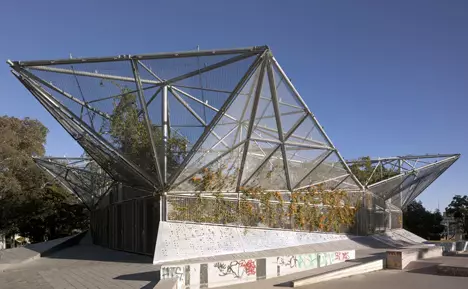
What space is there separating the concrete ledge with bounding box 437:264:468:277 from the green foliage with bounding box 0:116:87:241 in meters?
34.5

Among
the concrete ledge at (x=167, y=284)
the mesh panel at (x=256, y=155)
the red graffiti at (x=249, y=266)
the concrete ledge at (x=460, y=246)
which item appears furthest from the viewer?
the concrete ledge at (x=460, y=246)

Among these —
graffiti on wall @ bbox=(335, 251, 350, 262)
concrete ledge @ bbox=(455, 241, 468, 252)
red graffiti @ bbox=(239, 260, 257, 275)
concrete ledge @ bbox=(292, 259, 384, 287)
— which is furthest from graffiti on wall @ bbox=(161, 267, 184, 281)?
concrete ledge @ bbox=(455, 241, 468, 252)

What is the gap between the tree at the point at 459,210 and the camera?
6747 centimetres

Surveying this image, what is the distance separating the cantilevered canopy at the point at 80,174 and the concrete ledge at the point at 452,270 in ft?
85.6

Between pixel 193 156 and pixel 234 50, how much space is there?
18.6ft

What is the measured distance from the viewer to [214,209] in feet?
70.8

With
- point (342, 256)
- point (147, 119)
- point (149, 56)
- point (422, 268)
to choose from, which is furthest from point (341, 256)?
point (149, 56)

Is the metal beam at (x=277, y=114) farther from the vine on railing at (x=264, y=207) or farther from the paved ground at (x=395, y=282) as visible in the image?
the paved ground at (x=395, y=282)

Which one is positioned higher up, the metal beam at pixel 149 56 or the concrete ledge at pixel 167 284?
the metal beam at pixel 149 56

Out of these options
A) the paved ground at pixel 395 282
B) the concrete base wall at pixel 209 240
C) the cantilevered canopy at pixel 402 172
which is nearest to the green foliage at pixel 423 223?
the cantilevered canopy at pixel 402 172

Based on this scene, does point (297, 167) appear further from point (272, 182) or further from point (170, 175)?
point (170, 175)

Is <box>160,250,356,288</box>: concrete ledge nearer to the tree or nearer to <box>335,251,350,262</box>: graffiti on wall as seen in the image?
<box>335,251,350,262</box>: graffiti on wall

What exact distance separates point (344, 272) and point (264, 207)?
7.78 metres

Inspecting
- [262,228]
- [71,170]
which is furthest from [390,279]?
[71,170]
